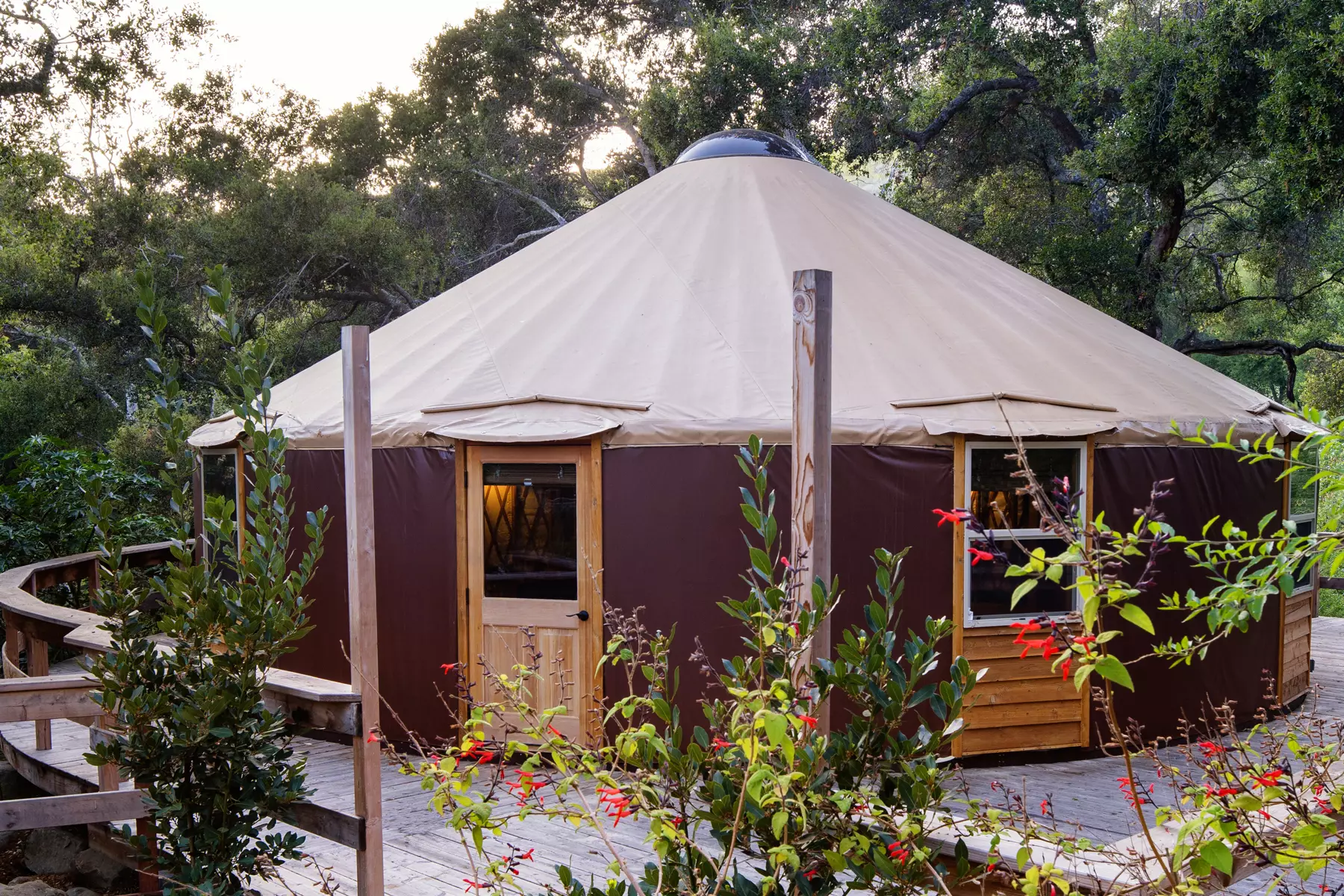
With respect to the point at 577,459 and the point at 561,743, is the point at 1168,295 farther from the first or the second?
the point at 561,743

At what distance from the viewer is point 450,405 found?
511cm

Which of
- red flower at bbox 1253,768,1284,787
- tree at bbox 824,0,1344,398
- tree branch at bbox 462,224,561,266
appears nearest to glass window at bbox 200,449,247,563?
red flower at bbox 1253,768,1284,787

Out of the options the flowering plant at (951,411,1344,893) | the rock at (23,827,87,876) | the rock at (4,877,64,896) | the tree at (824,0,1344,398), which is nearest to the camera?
the flowering plant at (951,411,1344,893)

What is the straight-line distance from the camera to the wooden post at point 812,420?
8.51ft

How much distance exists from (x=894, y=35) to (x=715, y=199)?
155 inches

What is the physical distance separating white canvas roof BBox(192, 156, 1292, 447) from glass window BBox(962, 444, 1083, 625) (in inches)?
8.5

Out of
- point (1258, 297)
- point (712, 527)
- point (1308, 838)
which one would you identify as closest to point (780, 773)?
point (1308, 838)

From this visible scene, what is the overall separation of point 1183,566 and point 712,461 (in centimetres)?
253

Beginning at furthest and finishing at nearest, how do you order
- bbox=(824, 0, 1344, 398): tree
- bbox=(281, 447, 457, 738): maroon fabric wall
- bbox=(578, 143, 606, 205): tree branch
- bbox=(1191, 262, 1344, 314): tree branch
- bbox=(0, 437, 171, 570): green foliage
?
bbox=(578, 143, 606, 205): tree branch
bbox=(1191, 262, 1344, 314): tree branch
bbox=(0, 437, 171, 570): green foliage
bbox=(824, 0, 1344, 398): tree
bbox=(281, 447, 457, 738): maroon fabric wall

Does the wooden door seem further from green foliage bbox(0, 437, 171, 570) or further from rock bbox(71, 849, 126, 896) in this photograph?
green foliage bbox(0, 437, 171, 570)

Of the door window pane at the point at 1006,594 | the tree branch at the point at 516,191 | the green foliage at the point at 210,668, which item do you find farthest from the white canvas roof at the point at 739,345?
the tree branch at the point at 516,191

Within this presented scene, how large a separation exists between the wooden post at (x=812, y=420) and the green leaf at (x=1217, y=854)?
3.92 ft

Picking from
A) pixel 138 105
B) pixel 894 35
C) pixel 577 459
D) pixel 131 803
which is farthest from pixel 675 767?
pixel 138 105

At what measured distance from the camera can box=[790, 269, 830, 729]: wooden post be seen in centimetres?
259
